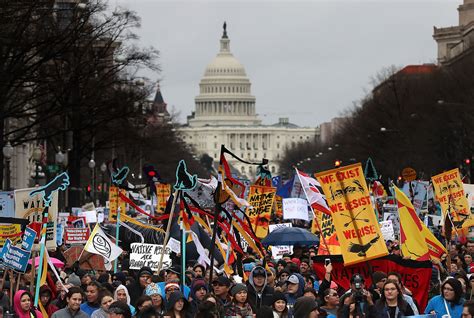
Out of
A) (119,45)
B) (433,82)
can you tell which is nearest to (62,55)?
(119,45)

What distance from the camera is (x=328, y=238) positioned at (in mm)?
23188

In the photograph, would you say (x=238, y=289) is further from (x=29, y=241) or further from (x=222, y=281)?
(x=29, y=241)

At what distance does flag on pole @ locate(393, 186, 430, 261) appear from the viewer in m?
19.2

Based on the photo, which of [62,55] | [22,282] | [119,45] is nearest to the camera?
[22,282]

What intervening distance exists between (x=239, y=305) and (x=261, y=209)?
12.7 m

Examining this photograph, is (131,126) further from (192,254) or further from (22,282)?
(22,282)

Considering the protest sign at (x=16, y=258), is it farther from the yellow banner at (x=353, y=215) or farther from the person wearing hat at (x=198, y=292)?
the yellow banner at (x=353, y=215)

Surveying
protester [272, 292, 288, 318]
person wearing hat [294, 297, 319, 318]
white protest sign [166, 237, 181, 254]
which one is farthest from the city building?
person wearing hat [294, 297, 319, 318]

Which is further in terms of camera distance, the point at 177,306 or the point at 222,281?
the point at 222,281

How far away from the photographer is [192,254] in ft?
83.6

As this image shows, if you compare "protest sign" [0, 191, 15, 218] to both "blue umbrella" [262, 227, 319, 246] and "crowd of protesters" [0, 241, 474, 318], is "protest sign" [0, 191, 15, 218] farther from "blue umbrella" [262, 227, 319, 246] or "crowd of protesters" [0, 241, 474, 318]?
"crowd of protesters" [0, 241, 474, 318]

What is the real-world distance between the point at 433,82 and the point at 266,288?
81.5m

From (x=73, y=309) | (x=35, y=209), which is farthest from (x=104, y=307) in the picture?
(x=35, y=209)

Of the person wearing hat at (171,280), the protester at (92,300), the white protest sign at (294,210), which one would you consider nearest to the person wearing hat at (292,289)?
the person wearing hat at (171,280)
